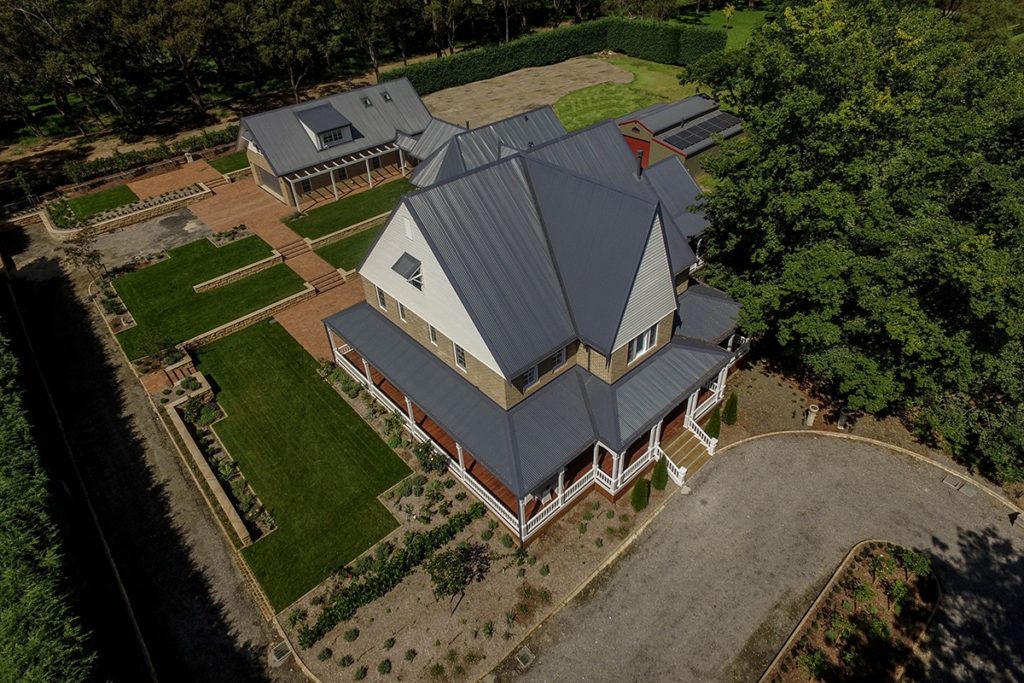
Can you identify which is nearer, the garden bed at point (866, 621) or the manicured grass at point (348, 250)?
the garden bed at point (866, 621)

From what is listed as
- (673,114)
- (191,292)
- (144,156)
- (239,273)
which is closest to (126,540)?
(191,292)

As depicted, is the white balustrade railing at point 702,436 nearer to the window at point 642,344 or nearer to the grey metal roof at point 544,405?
the grey metal roof at point 544,405

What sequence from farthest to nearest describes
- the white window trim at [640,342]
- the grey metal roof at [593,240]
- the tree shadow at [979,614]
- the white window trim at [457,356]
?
the white window trim at [640,342] < the white window trim at [457,356] < the grey metal roof at [593,240] < the tree shadow at [979,614]

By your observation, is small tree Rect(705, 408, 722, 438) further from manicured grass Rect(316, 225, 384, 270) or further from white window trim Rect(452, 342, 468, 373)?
manicured grass Rect(316, 225, 384, 270)

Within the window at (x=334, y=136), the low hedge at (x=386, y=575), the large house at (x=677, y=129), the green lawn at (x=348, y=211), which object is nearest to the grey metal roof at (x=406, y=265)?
the low hedge at (x=386, y=575)

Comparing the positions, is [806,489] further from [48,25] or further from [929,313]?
[48,25]

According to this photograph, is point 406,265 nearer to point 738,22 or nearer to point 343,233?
point 343,233
